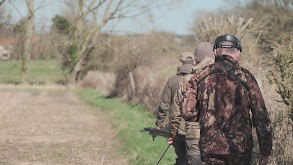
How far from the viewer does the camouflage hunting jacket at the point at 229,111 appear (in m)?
4.49

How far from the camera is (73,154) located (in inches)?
438

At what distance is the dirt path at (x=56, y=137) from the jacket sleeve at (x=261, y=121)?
556 cm

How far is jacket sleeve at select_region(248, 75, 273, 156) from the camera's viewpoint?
4570 millimetres

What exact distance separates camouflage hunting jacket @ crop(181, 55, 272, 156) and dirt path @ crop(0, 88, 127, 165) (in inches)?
215

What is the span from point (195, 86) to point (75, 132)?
1043 cm

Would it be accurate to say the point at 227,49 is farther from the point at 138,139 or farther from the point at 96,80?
the point at 96,80

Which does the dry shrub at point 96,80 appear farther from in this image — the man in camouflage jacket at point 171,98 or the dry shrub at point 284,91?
the man in camouflage jacket at point 171,98

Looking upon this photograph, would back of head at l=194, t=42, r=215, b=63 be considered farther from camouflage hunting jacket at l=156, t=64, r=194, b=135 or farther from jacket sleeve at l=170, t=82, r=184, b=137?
camouflage hunting jacket at l=156, t=64, r=194, b=135

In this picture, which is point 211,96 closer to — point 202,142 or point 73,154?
point 202,142

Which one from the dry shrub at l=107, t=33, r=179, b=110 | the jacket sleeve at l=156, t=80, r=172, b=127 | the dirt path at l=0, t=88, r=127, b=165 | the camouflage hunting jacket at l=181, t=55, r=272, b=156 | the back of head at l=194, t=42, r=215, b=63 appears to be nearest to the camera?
the camouflage hunting jacket at l=181, t=55, r=272, b=156

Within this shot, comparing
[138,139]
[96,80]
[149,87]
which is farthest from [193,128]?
[96,80]

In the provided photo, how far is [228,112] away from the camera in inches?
179

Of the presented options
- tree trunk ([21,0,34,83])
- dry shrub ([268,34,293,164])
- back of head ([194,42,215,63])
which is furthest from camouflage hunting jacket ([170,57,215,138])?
tree trunk ([21,0,34,83])

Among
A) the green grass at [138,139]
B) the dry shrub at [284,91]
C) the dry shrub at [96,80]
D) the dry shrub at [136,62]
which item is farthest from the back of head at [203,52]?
the dry shrub at [96,80]
